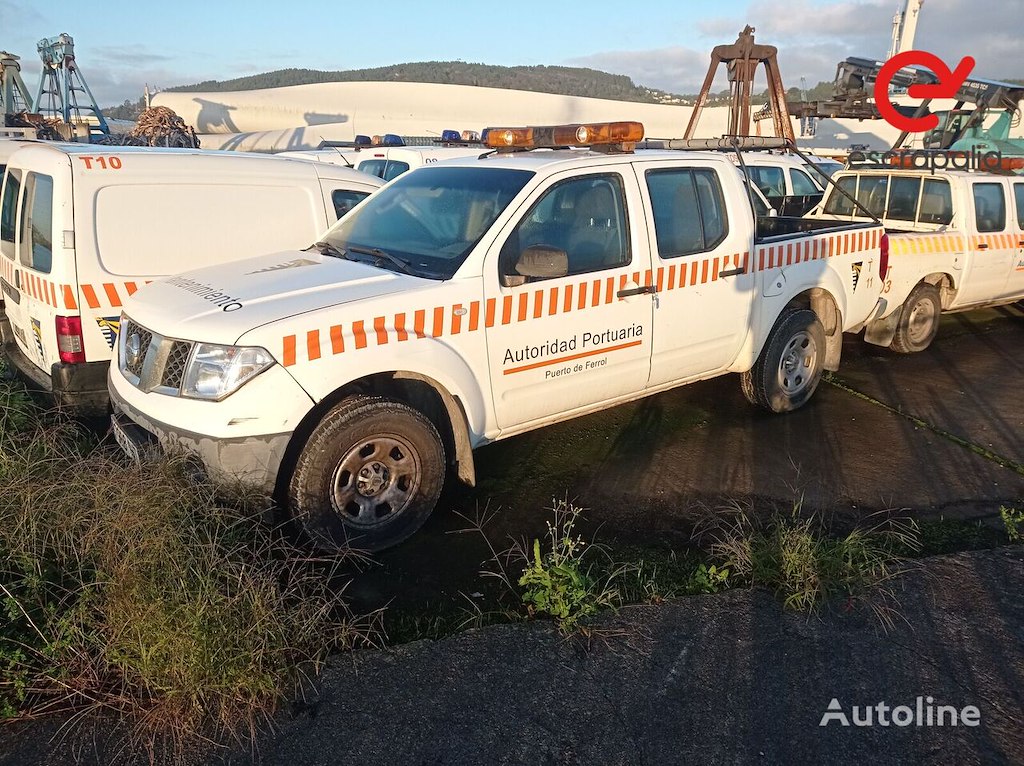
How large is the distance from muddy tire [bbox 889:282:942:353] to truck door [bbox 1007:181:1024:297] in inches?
45.0

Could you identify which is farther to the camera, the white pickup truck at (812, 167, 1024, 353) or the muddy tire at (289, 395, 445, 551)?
the white pickup truck at (812, 167, 1024, 353)

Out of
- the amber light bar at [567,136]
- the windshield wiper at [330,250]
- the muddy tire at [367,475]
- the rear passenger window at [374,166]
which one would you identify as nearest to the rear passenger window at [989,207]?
the amber light bar at [567,136]

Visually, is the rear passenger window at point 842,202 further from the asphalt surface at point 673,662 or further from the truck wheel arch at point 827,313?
the asphalt surface at point 673,662

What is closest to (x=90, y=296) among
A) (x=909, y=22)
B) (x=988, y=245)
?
(x=988, y=245)

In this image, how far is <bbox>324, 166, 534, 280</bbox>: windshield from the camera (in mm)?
4145

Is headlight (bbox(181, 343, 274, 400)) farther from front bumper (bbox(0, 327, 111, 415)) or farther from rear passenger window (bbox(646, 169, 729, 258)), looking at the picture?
rear passenger window (bbox(646, 169, 729, 258))

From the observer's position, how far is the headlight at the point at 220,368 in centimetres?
340

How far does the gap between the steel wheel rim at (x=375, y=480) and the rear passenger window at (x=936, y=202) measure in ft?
21.2

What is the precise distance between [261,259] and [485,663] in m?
2.78

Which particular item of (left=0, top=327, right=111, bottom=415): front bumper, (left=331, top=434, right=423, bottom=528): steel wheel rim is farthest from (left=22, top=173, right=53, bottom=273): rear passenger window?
(left=331, top=434, right=423, bottom=528): steel wheel rim

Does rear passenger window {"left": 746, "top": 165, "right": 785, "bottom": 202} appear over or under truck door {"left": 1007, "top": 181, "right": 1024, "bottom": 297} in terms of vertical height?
over

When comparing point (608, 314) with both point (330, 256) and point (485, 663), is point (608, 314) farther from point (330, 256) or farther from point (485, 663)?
point (485, 663)

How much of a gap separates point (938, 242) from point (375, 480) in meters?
6.07

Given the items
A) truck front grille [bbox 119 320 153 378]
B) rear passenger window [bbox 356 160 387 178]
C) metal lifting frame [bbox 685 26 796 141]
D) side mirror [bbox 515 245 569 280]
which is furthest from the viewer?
metal lifting frame [bbox 685 26 796 141]
